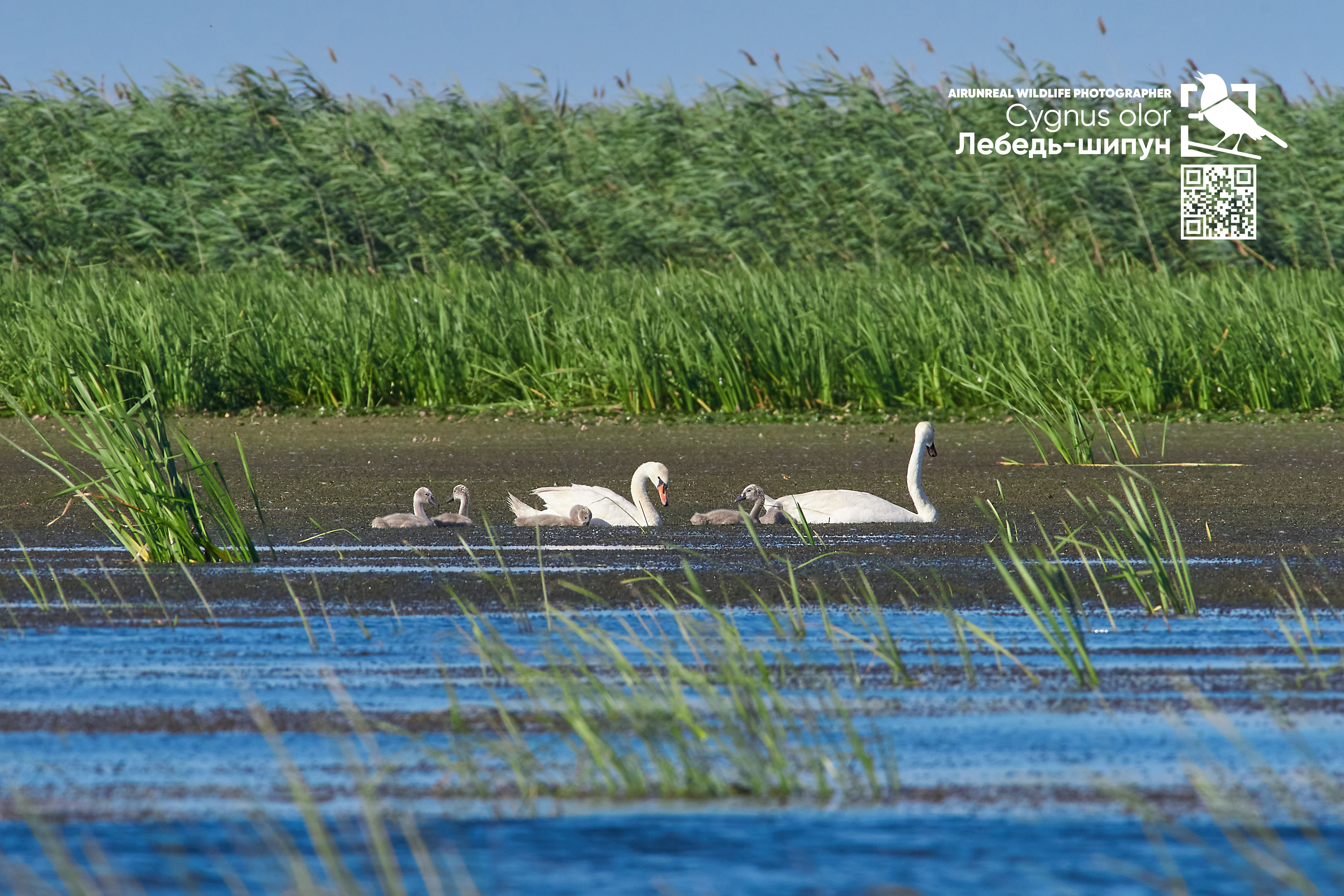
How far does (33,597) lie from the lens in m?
5.46

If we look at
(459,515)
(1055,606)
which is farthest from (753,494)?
(1055,606)

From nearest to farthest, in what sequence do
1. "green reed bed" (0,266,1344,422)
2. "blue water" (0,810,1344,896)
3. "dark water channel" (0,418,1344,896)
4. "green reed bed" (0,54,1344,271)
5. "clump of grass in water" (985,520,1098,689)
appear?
"blue water" (0,810,1344,896) → "dark water channel" (0,418,1344,896) → "clump of grass in water" (985,520,1098,689) → "green reed bed" (0,266,1344,422) → "green reed bed" (0,54,1344,271)

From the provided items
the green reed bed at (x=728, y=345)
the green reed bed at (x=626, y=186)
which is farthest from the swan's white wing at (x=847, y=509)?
the green reed bed at (x=626, y=186)

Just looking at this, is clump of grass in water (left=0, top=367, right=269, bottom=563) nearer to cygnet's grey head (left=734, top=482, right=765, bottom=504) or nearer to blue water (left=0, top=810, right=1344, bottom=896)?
cygnet's grey head (left=734, top=482, right=765, bottom=504)

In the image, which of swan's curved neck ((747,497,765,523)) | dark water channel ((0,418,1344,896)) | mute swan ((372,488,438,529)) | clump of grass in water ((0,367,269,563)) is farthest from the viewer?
swan's curved neck ((747,497,765,523))

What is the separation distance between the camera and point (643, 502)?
24.6ft

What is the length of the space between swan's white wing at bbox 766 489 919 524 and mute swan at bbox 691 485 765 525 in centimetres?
14

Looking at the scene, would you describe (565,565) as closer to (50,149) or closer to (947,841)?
(947,841)

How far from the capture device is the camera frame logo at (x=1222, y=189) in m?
17.9

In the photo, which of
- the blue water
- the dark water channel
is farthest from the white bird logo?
the blue water

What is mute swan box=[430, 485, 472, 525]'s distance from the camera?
756cm

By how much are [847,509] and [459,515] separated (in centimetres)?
169

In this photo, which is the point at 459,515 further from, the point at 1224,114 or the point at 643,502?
the point at 1224,114

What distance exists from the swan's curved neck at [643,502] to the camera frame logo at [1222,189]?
11.6 metres
